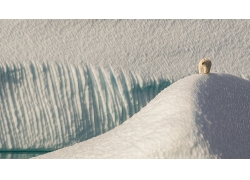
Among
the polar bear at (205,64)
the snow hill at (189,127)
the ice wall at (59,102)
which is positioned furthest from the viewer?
the ice wall at (59,102)

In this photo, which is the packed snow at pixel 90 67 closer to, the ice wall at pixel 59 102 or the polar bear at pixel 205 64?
the ice wall at pixel 59 102

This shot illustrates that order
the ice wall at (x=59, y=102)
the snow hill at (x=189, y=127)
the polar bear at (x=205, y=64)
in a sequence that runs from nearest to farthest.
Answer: the snow hill at (x=189, y=127) < the polar bear at (x=205, y=64) < the ice wall at (x=59, y=102)

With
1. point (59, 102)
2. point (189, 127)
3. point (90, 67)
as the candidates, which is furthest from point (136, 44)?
point (189, 127)

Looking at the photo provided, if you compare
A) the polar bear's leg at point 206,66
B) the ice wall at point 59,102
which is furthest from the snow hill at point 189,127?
the ice wall at point 59,102

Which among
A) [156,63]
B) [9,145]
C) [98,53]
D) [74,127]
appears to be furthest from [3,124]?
[156,63]

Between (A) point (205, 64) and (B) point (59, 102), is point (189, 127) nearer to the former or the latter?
(A) point (205, 64)

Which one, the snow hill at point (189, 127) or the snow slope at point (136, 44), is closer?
the snow hill at point (189, 127)

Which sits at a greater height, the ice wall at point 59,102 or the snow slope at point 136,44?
the snow slope at point 136,44

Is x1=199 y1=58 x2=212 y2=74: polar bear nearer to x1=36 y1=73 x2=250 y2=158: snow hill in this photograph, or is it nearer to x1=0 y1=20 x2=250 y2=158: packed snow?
x1=36 y1=73 x2=250 y2=158: snow hill
